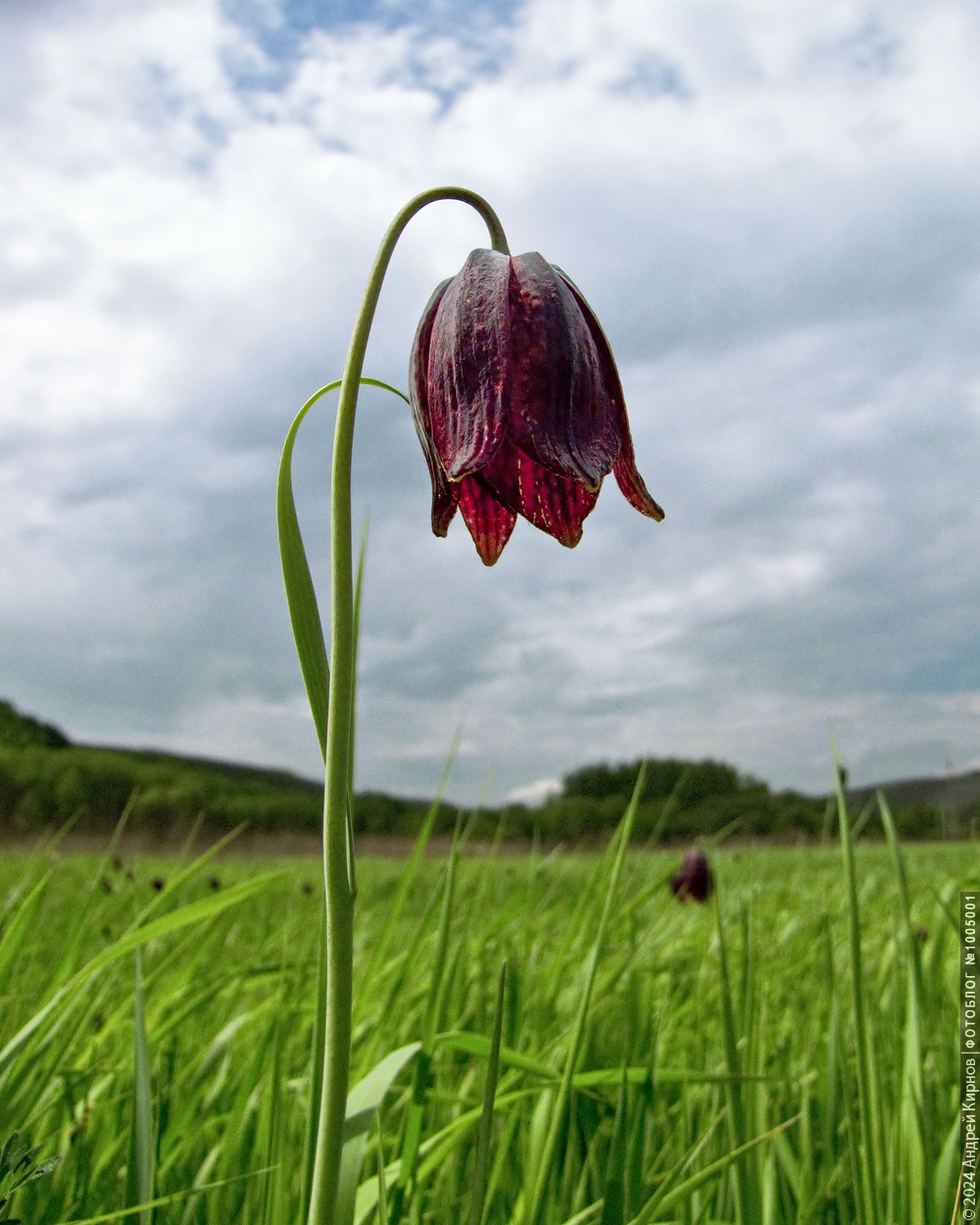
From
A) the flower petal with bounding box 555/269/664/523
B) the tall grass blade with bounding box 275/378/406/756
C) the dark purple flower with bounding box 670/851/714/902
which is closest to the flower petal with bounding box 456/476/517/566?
the flower petal with bounding box 555/269/664/523

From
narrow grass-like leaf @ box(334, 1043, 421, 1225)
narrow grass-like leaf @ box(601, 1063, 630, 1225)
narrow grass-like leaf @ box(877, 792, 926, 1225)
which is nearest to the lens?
narrow grass-like leaf @ box(334, 1043, 421, 1225)

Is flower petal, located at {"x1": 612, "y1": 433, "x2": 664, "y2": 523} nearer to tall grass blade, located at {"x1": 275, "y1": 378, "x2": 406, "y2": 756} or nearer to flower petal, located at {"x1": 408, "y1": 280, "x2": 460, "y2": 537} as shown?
Answer: flower petal, located at {"x1": 408, "y1": 280, "x2": 460, "y2": 537}

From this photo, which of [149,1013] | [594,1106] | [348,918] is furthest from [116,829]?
[348,918]

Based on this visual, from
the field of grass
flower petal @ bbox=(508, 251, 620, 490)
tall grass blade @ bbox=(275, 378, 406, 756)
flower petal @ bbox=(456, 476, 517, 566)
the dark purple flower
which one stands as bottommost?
the field of grass

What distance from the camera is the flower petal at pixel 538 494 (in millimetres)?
950

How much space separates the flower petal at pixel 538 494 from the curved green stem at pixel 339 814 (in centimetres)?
22

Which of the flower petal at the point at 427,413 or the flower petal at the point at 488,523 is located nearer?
the flower petal at the point at 427,413

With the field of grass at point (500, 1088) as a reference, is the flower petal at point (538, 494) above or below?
above

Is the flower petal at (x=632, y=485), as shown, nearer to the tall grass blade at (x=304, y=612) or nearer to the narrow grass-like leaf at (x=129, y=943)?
the tall grass blade at (x=304, y=612)

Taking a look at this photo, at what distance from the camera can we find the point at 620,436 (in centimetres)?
90

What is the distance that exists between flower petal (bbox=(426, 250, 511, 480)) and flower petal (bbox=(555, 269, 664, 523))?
0.08m

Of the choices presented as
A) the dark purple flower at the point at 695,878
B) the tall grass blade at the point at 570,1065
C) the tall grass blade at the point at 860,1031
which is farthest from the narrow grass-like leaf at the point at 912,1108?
the dark purple flower at the point at 695,878

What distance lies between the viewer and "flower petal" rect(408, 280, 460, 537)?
896mm

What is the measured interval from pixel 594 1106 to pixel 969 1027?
1.76 ft
